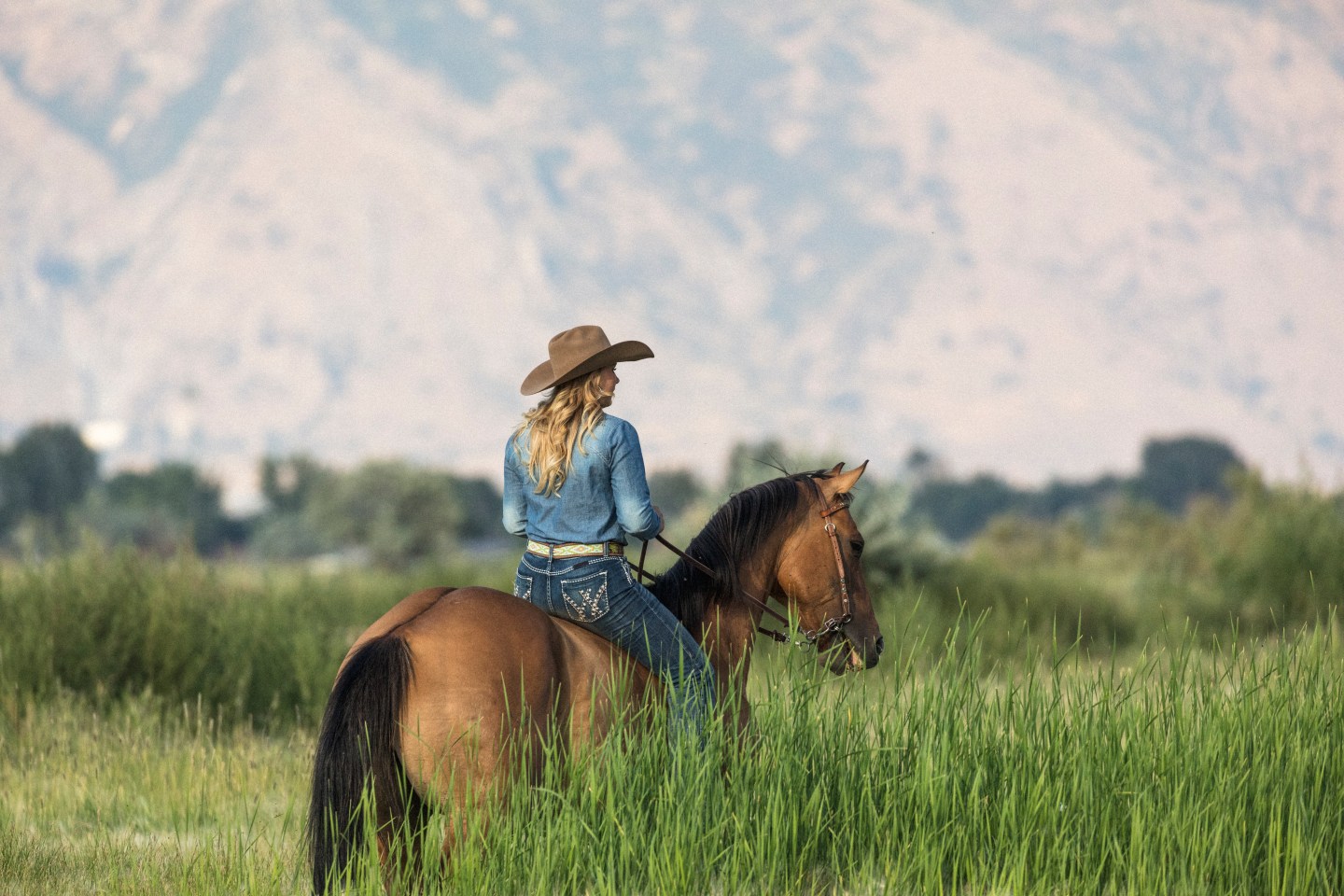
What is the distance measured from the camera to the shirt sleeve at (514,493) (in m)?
5.66

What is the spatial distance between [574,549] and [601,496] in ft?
0.72

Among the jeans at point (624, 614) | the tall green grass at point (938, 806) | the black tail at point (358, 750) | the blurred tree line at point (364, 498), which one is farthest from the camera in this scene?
the blurred tree line at point (364, 498)

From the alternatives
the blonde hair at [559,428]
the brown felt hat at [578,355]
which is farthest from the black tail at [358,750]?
the brown felt hat at [578,355]

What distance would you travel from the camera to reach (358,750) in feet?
15.8

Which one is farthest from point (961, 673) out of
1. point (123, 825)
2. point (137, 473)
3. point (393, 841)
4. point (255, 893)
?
point (137, 473)

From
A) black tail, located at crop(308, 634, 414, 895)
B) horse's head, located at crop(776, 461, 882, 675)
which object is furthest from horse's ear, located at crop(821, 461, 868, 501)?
black tail, located at crop(308, 634, 414, 895)

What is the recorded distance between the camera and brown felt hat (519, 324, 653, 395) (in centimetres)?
549

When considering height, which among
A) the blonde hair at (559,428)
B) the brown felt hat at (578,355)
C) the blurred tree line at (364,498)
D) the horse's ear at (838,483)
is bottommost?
the blurred tree line at (364,498)

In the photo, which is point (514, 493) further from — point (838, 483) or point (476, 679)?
point (838, 483)

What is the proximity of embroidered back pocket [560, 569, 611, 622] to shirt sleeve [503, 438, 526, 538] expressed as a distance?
373mm

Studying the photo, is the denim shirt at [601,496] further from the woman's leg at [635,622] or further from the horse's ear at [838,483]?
the horse's ear at [838,483]

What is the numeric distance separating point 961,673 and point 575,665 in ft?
4.92

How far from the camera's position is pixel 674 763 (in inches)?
201

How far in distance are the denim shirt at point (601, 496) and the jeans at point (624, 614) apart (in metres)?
0.11
